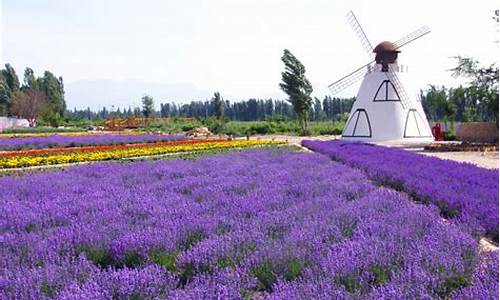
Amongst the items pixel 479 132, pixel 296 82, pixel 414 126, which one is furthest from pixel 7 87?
pixel 479 132

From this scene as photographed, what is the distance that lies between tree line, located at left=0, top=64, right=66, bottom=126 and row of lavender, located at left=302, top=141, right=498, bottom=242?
2288 inches

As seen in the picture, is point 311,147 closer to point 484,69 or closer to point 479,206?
point 484,69

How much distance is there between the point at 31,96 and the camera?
66.4 m

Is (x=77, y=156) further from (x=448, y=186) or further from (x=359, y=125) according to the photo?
(x=359, y=125)

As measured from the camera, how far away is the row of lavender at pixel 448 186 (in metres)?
6.15

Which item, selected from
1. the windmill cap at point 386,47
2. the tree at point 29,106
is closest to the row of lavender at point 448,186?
the windmill cap at point 386,47

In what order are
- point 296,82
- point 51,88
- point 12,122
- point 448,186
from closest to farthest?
point 448,186
point 296,82
point 12,122
point 51,88

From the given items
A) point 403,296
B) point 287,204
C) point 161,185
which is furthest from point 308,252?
point 161,185

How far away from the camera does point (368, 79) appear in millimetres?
35844

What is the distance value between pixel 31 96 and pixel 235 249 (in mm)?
69453

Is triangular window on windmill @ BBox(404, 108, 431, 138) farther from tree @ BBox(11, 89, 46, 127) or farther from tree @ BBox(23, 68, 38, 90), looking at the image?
tree @ BBox(23, 68, 38, 90)

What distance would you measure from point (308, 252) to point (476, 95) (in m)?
28.6

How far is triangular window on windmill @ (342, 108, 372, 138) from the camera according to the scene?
116ft

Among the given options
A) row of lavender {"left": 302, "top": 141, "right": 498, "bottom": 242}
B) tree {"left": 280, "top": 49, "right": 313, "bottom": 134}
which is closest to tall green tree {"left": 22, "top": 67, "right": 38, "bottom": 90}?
tree {"left": 280, "top": 49, "right": 313, "bottom": 134}
